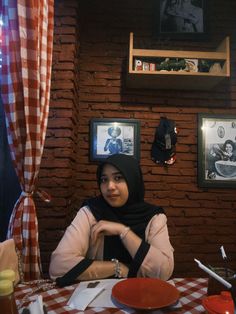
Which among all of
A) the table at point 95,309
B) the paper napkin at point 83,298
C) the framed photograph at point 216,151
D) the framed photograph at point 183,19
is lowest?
the table at point 95,309

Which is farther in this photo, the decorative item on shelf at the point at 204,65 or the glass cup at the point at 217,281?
the decorative item on shelf at the point at 204,65

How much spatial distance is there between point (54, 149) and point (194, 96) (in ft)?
4.95

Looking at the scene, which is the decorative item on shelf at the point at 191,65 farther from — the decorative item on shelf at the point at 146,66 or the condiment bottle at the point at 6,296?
the condiment bottle at the point at 6,296

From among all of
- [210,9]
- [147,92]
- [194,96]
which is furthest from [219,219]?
[210,9]

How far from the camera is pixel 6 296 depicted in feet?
2.22

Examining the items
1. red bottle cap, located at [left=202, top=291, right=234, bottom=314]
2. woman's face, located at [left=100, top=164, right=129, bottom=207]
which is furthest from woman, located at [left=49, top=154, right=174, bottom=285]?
red bottle cap, located at [left=202, top=291, right=234, bottom=314]

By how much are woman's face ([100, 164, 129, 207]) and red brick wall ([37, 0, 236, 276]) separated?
3.50 ft

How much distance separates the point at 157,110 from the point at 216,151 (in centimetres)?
71

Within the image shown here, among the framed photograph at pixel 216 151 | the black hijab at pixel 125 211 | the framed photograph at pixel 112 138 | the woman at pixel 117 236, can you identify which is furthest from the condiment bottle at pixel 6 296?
the framed photograph at pixel 216 151

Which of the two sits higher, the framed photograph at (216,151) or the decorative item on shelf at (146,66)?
the decorative item on shelf at (146,66)

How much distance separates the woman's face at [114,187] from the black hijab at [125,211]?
3cm

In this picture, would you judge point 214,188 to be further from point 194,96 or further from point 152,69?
Answer: point 152,69

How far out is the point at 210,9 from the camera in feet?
9.39

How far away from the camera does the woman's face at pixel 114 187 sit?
5.19 ft
